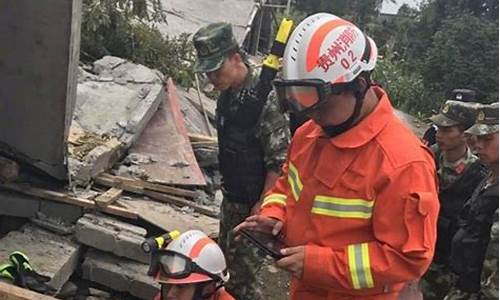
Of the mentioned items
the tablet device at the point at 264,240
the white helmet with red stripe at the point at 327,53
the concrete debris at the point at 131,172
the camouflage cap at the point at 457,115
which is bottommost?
the concrete debris at the point at 131,172

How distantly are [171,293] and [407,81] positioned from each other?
71.7 feet

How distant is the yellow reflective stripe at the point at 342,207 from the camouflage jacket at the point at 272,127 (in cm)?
120

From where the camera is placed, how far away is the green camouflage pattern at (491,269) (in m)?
2.88

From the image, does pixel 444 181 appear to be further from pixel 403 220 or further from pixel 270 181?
pixel 403 220

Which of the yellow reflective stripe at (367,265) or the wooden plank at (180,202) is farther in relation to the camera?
the wooden plank at (180,202)

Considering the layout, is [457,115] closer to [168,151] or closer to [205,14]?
[168,151]

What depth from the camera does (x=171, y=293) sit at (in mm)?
3061

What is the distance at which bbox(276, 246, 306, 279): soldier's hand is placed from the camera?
2262 mm

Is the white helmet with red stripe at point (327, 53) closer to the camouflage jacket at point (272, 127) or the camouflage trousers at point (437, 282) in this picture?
the camouflage jacket at point (272, 127)

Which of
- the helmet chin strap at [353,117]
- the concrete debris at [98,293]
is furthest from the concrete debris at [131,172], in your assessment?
the helmet chin strap at [353,117]

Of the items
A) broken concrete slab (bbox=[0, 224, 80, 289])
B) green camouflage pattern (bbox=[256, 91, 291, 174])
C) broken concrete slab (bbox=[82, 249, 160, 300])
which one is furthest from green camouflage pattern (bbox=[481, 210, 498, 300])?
broken concrete slab (bbox=[0, 224, 80, 289])

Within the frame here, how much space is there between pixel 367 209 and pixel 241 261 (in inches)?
68.7

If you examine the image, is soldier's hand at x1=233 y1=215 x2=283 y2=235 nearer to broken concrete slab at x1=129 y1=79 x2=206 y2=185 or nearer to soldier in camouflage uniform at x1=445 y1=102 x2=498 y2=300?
soldier in camouflage uniform at x1=445 y1=102 x2=498 y2=300

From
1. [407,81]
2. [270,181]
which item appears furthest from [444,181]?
[407,81]
